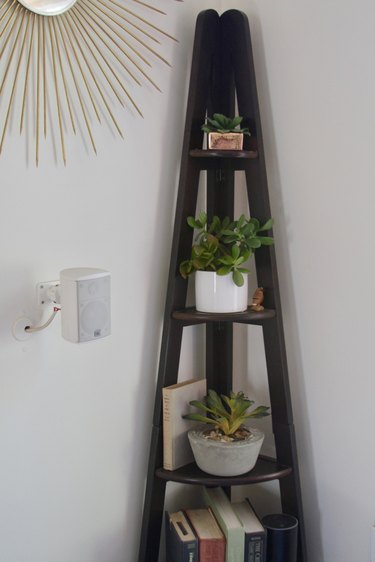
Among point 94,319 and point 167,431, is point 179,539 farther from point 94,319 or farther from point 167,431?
point 94,319

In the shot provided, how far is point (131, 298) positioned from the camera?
1628 mm

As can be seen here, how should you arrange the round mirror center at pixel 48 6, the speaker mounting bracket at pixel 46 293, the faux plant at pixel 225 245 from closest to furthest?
the round mirror center at pixel 48 6, the speaker mounting bracket at pixel 46 293, the faux plant at pixel 225 245

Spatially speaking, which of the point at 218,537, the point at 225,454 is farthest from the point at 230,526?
the point at 225,454

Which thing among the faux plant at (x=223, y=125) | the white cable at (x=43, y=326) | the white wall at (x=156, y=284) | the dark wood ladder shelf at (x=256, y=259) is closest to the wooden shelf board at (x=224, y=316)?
the dark wood ladder shelf at (x=256, y=259)

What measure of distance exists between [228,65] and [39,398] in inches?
38.0

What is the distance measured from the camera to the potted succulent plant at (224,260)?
5.09ft

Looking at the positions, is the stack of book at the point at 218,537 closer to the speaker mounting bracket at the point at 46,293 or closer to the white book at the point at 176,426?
the white book at the point at 176,426

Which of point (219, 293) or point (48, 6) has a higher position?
point (48, 6)

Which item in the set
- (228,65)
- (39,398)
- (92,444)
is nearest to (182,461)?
(92,444)

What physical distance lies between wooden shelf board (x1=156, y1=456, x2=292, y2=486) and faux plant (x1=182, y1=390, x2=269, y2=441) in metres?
0.10

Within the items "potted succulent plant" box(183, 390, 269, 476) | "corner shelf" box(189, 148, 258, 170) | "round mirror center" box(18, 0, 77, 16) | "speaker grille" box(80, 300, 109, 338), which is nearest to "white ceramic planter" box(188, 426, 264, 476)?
"potted succulent plant" box(183, 390, 269, 476)

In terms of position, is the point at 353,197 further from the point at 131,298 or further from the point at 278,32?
the point at 131,298

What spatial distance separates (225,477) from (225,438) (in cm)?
10

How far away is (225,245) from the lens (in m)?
1.63
